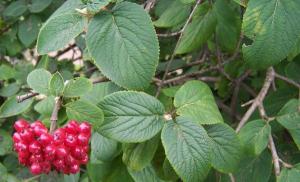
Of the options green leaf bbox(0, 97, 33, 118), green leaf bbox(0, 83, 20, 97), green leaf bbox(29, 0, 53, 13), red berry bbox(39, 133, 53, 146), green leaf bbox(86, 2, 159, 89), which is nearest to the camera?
red berry bbox(39, 133, 53, 146)

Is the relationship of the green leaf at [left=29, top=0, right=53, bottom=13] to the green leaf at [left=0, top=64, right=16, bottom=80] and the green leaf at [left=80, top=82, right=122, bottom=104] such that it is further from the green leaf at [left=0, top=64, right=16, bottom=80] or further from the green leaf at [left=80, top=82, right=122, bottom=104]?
the green leaf at [left=80, top=82, right=122, bottom=104]

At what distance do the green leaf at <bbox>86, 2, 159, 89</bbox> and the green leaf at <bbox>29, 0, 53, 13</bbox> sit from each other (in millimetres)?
964

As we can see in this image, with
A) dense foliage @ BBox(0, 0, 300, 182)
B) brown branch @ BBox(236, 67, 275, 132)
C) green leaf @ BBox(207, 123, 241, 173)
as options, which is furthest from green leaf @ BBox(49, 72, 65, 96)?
brown branch @ BBox(236, 67, 275, 132)

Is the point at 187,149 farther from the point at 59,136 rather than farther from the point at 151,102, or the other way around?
the point at 59,136

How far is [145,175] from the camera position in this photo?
1.21 m

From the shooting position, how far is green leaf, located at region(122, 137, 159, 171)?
1122mm

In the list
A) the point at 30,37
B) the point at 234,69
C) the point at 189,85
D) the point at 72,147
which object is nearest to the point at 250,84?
the point at 234,69

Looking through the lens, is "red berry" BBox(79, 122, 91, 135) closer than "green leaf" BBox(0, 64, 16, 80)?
Yes

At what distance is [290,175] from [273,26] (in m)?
0.34

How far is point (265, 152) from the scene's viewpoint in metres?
1.34

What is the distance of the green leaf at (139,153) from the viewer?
1.12 metres

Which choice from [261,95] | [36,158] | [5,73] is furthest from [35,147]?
[5,73]

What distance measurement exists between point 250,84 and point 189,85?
0.74 m

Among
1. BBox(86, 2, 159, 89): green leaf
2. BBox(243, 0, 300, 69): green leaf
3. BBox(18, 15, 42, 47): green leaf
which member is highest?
BBox(243, 0, 300, 69): green leaf
